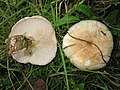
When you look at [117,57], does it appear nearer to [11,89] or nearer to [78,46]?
[78,46]

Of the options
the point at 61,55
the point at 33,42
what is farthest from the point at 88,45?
the point at 33,42

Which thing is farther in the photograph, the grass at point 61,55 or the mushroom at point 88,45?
the grass at point 61,55

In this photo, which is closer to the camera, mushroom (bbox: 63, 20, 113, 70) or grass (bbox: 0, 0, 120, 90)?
mushroom (bbox: 63, 20, 113, 70)
